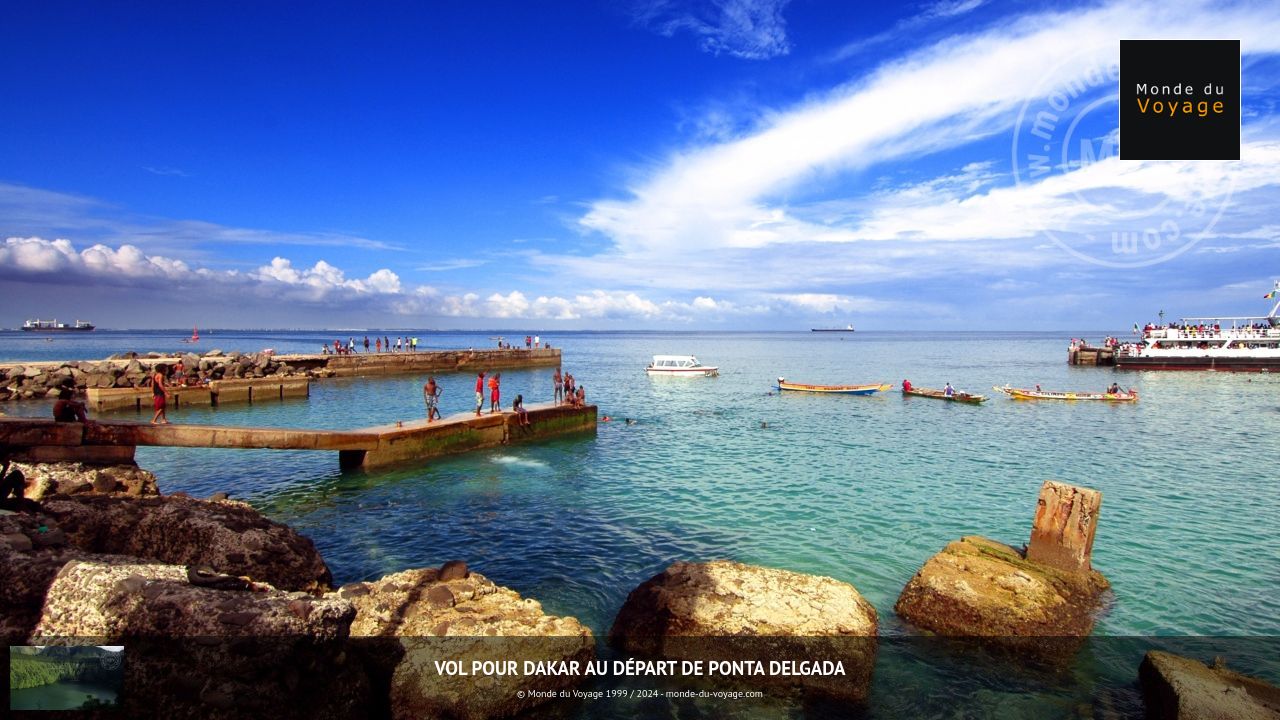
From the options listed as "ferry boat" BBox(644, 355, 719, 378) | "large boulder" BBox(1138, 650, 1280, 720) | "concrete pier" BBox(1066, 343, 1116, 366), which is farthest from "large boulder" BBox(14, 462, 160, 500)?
"concrete pier" BBox(1066, 343, 1116, 366)

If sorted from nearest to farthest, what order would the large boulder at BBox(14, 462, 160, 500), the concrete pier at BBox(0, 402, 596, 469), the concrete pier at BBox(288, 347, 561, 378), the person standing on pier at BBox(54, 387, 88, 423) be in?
the large boulder at BBox(14, 462, 160, 500) < the concrete pier at BBox(0, 402, 596, 469) < the person standing on pier at BBox(54, 387, 88, 423) < the concrete pier at BBox(288, 347, 561, 378)

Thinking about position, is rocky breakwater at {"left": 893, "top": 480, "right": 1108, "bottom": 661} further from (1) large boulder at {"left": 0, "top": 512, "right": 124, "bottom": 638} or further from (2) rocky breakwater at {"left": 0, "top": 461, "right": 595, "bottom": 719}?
(1) large boulder at {"left": 0, "top": 512, "right": 124, "bottom": 638}

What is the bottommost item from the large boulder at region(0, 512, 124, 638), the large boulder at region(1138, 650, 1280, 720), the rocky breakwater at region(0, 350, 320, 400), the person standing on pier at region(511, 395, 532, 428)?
the large boulder at region(1138, 650, 1280, 720)

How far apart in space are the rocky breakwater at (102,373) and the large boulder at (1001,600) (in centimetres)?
4259

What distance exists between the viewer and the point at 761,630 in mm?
8461

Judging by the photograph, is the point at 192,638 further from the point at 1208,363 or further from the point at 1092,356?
the point at 1092,356

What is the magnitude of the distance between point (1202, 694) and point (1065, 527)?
13.6 feet

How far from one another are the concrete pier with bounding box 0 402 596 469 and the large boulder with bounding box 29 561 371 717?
962 centimetres

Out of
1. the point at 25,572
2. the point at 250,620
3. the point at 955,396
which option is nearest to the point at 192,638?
the point at 250,620

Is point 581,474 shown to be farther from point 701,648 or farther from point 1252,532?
point 1252,532

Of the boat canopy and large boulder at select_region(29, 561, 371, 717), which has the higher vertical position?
the boat canopy

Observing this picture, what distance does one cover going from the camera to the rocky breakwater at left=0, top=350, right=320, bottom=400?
36.2 metres

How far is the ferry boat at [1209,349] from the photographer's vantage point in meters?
61.8

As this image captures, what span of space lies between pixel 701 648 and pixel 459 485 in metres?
12.0
